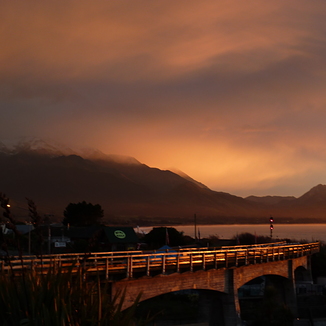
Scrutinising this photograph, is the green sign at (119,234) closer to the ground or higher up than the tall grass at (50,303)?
closer to the ground

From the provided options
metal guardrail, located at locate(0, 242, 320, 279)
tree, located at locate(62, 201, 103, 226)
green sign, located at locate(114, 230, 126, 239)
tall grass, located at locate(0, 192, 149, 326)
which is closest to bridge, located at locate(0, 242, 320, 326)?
metal guardrail, located at locate(0, 242, 320, 279)

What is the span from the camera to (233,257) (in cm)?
4309

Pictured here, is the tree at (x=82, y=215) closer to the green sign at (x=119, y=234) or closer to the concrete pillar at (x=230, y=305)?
the green sign at (x=119, y=234)

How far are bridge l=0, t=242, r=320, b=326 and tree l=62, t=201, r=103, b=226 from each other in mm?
98570

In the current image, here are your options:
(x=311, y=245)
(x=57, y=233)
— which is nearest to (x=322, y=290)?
(x=311, y=245)

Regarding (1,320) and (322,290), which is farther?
(322,290)

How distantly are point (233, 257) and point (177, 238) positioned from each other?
62.2 m

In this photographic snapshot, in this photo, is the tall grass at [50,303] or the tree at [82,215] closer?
the tall grass at [50,303]

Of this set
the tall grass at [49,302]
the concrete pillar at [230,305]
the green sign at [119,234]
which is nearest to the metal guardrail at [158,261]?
the concrete pillar at [230,305]

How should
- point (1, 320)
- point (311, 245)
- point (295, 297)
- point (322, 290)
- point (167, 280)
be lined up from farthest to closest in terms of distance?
point (311, 245) → point (322, 290) → point (295, 297) → point (167, 280) → point (1, 320)

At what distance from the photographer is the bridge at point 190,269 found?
28141mm

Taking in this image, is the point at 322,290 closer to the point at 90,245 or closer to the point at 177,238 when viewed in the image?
the point at 177,238

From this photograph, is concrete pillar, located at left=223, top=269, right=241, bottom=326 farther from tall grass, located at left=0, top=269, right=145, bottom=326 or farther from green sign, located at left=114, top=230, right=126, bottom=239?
green sign, located at left=114, top=230, right=126, bottom=239

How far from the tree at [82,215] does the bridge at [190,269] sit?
98570 millimetres
